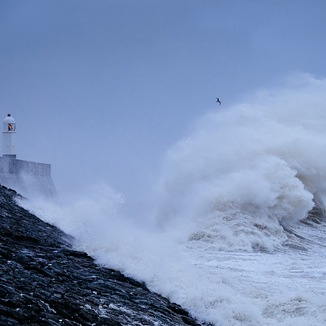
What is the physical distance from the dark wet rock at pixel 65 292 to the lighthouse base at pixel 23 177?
10.9m

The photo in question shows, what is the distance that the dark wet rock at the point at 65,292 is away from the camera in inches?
224

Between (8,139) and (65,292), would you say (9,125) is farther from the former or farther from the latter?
(65,292)

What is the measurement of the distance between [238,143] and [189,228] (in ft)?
23.1

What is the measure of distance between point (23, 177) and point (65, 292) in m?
14.4

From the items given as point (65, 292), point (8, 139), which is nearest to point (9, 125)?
point (8, 139)

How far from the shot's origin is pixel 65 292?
644 cm

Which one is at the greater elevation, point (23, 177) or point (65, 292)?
point (23, 177)

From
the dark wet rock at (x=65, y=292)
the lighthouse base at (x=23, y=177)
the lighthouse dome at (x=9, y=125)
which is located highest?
the lighthouse dome at (x=9, y=125)

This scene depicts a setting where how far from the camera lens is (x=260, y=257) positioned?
11.6 meters

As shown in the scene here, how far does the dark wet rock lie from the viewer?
5.70 m

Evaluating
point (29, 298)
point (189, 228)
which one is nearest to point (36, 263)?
point (29, 298)

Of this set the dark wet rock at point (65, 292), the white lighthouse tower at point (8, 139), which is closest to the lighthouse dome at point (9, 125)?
the white lighthouse tower at point (8, 139)

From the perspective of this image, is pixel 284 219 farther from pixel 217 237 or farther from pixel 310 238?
pixel 217 237

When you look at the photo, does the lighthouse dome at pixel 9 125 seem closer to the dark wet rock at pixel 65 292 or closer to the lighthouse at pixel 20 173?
the lighthouse at pixel 20 173
